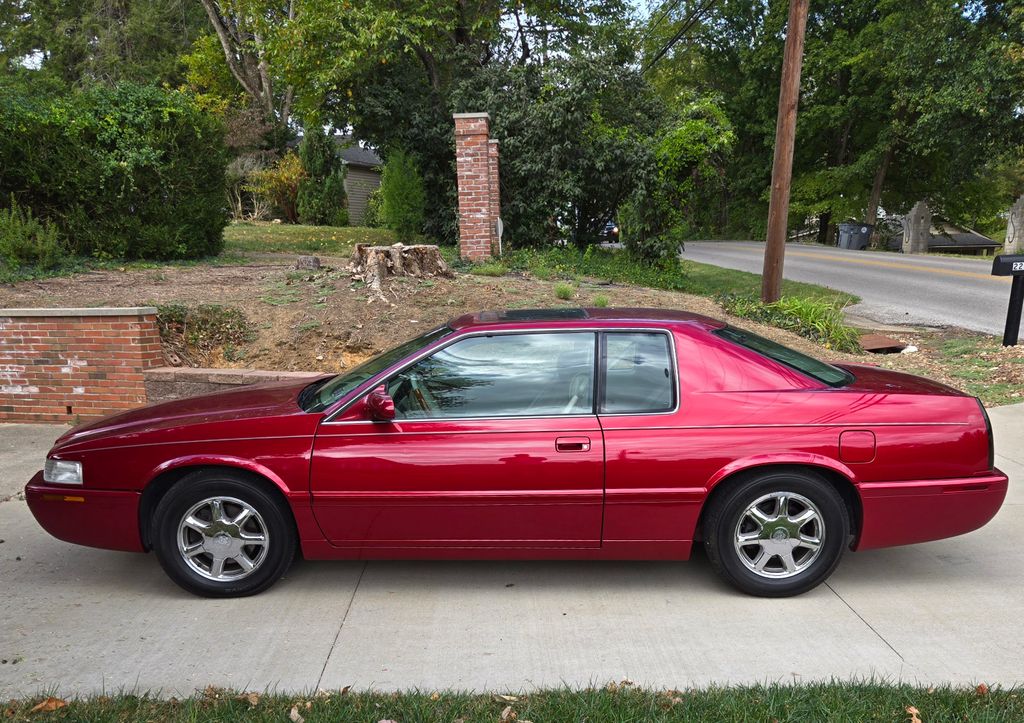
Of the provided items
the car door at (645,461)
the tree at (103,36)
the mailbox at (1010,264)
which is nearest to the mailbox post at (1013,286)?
the mailbox at (1010,264)

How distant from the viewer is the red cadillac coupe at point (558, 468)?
354 centimetres

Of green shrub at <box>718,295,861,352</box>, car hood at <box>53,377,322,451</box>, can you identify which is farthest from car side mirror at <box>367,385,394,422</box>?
green shrub at <box>718,295,861,352</box>

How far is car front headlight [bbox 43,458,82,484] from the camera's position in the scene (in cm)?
377

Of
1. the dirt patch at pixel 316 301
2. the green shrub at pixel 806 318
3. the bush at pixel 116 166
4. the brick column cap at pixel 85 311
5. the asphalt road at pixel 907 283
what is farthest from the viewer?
the asphalt road at pixel 907 283

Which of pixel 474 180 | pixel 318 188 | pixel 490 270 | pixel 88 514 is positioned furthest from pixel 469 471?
pixel 318 188

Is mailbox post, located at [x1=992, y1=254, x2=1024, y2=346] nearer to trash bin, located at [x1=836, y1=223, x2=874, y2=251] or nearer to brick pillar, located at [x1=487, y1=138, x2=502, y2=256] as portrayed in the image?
brick pillar, located at [x1=487, y1=138, x2=502, y2=256]

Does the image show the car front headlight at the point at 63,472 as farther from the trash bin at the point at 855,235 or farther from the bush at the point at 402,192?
the trash bin at the point at 855,235

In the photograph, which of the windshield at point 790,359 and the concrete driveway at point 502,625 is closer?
the concrete driveway at point 502,625

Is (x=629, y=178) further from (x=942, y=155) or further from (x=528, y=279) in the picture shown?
(x=942, y=155)

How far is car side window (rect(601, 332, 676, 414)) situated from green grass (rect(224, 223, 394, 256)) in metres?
11.4

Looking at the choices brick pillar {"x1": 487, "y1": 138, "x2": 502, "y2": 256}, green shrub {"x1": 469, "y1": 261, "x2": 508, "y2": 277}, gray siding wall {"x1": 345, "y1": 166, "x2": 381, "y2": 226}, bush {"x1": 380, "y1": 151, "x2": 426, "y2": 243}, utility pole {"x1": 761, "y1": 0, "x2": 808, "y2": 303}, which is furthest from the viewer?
gray siding wall {"x1": 345, "y1": 166, "x2": 381, "y2": 226}

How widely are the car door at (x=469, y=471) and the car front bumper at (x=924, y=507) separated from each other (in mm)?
1337

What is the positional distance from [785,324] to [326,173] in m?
19.6

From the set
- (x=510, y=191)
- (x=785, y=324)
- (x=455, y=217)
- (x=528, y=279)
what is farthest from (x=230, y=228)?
(x=785, y=324)
